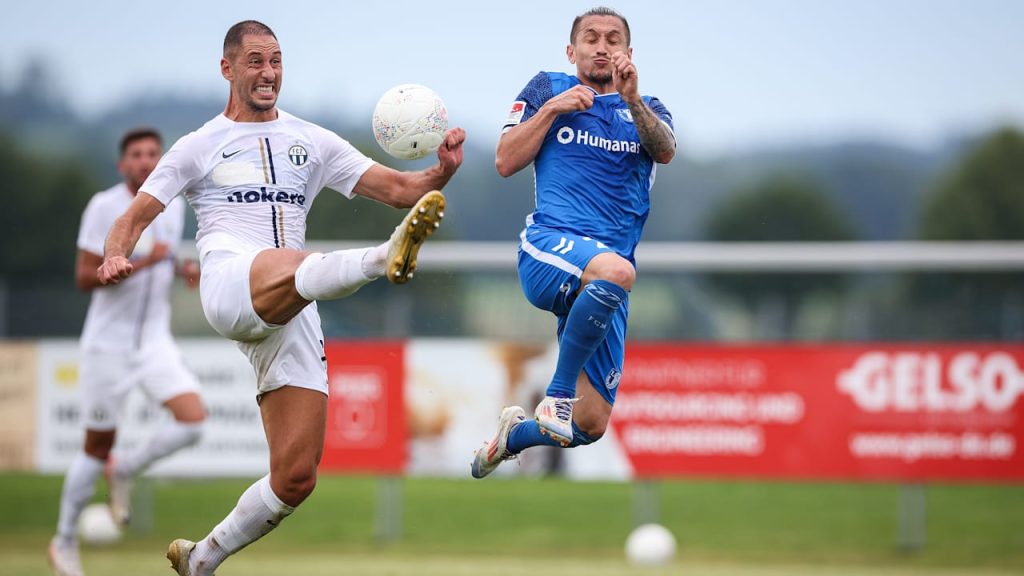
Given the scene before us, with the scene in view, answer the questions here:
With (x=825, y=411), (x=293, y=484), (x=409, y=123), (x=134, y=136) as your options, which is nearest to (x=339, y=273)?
(x=409, y=123)

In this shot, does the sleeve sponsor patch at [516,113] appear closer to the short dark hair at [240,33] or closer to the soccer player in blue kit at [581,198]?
the soccer player in blue kit at [581,198]

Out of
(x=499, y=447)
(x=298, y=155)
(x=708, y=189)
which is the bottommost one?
(x=499, y=447)

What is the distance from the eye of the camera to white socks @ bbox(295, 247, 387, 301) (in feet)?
22.2

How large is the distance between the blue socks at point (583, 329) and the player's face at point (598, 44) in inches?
50.5

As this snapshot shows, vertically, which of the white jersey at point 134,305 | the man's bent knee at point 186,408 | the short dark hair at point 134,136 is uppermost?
the short dark hair at point 134,136

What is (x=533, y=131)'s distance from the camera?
25.2 feet

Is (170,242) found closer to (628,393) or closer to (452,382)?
(452,382)

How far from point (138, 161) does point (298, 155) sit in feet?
13.1

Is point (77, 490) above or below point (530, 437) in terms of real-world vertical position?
below

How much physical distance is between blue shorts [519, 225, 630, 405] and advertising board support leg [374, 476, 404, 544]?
701 centimetres

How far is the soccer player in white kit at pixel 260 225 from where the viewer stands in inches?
284

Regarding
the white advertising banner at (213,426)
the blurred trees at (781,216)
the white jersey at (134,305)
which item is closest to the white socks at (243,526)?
the white jersey at (134,305)

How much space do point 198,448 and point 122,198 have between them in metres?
3.67

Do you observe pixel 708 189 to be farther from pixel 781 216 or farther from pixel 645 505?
pixel 645 505
